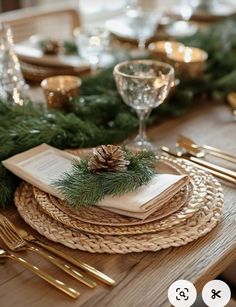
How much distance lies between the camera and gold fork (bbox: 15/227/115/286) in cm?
65

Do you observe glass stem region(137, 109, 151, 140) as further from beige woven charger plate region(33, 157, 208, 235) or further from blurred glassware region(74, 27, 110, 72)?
blurred glassware region(74, 27, 110, 72)

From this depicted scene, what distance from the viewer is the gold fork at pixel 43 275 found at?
0.62 m

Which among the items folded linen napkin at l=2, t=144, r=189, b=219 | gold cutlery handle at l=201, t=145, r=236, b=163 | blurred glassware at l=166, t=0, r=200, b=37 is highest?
folded linen napkin at l=2, t=144, r=189, b=219

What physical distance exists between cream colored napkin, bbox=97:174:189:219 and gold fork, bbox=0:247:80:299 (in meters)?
0.13

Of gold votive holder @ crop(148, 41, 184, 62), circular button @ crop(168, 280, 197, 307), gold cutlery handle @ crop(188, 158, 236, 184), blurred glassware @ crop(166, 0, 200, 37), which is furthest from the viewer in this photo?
blurred glassware @ crop(166, 0, 200, 37)

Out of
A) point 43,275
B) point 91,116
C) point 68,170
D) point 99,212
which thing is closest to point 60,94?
point 91,116

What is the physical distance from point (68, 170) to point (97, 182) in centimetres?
10

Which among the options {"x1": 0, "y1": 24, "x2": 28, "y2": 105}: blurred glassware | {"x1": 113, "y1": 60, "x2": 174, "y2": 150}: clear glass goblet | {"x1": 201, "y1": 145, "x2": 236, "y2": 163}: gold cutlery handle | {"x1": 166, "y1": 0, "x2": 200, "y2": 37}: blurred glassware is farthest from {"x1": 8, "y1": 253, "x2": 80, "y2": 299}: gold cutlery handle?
{"x1": 166, "y1": 0, "x2": 200, "y2": 37}: blurred glassware

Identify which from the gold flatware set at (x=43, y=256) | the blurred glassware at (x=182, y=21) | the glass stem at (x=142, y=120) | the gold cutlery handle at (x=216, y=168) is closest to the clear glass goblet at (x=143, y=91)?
the glass stem at (x=142, y=120)

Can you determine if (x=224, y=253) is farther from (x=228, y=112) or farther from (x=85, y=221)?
(x=228, y=112)

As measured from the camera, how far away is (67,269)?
662 mm

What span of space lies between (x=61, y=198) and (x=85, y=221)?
0.18 ft

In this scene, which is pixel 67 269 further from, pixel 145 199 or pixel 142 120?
pixel 142 120

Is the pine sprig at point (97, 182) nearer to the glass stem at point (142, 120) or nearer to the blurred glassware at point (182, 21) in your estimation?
the glass stem at point (142, 120)
